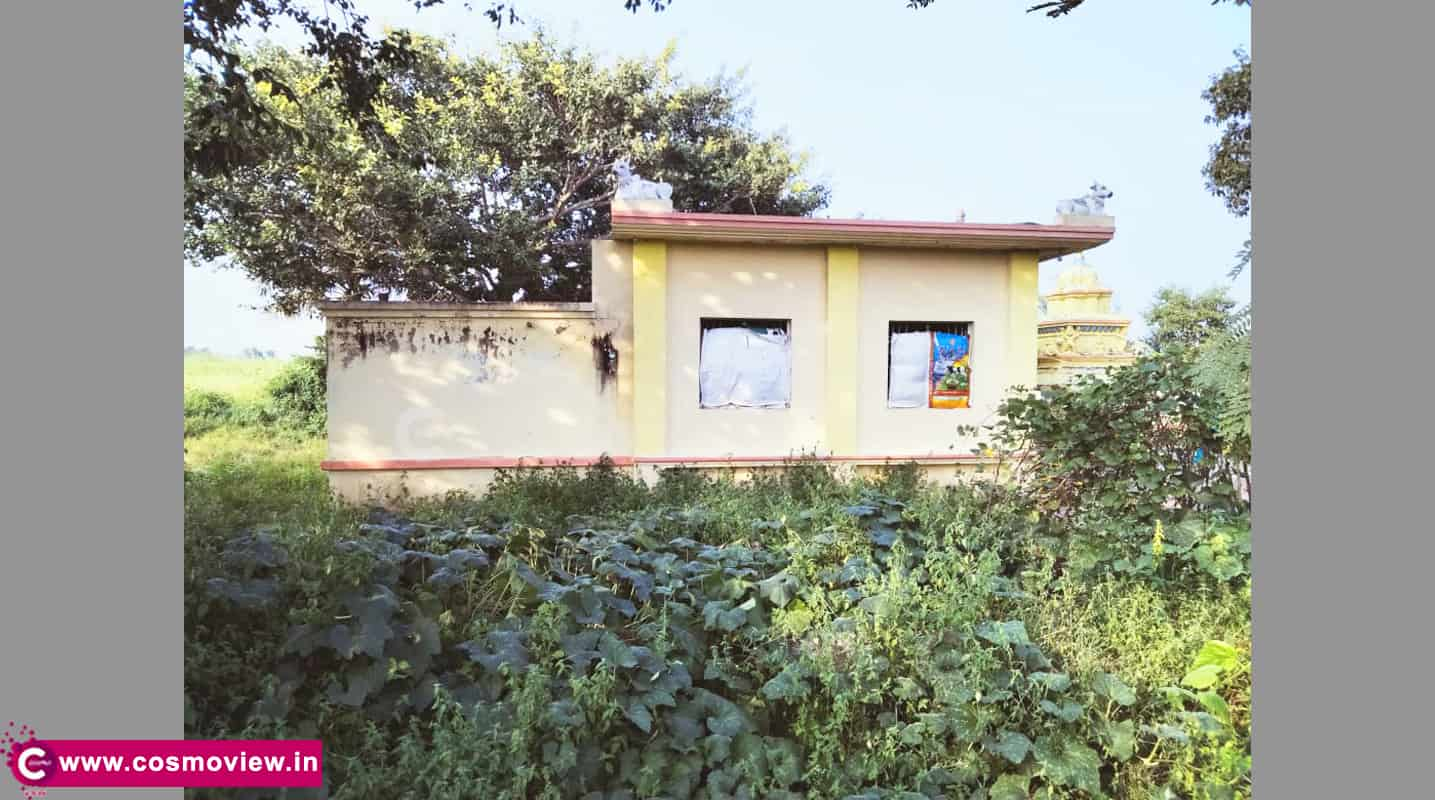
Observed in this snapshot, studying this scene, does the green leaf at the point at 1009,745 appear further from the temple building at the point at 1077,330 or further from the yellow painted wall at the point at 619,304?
the temple building at the point at 1077,330

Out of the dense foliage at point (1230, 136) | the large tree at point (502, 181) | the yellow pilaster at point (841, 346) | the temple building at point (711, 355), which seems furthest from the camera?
the large tree at point (502, 181)

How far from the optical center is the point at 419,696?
7.25 ft

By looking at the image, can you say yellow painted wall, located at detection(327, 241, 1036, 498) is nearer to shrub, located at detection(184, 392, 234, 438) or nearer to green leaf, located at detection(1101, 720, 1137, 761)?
shrub, located at detection(184, 392, 234, 438)

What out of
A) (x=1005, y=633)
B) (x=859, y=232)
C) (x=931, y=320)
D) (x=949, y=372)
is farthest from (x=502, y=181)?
(x=1005, y=633)

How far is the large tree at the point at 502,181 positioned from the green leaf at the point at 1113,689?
23.6 feet

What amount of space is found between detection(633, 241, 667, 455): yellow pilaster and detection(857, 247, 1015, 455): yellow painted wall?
5.27 ft

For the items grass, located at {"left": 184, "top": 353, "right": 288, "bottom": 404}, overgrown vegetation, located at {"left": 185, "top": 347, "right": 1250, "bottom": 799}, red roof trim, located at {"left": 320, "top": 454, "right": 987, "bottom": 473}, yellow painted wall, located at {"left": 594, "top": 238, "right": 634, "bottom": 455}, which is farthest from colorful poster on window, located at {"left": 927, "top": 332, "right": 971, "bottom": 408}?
grass, located at {"left": 184, "top": 353, "right": 288, "bottom": 404}

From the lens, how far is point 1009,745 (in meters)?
2.19

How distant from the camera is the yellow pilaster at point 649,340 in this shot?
19.1 feet

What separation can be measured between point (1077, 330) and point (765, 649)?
614 centimetres

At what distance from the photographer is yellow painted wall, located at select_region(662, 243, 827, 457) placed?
5926 millimetres

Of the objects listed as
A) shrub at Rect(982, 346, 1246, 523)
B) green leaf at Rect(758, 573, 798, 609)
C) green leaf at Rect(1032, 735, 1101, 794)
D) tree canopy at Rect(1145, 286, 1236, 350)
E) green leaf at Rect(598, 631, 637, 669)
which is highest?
tree canopy at Rect(1145, 286, 1236, 350)

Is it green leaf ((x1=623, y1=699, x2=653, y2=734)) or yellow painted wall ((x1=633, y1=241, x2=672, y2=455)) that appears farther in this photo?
yellow painted wall ((x1=633, y1=241, x2=672, y2=455))
